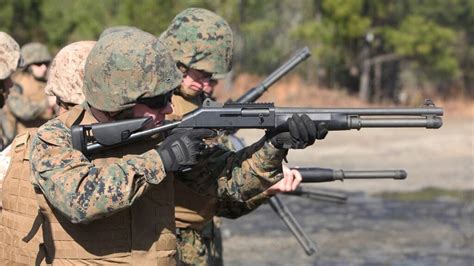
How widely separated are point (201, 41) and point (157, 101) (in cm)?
148

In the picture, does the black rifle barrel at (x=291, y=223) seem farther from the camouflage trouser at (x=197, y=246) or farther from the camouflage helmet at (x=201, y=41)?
the camouflage helmet at (x=201, y=41)

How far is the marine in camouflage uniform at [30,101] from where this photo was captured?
32.7ft

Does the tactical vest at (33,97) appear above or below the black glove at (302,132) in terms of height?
below

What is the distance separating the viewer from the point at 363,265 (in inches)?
456

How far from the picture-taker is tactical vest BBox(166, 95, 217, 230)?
5332 mm

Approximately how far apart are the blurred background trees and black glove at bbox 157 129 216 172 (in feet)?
89.9

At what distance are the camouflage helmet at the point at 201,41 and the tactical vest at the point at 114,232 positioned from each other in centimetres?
128

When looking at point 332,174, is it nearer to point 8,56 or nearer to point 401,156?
point 8,56

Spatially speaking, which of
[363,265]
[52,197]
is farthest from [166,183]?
[363,265]

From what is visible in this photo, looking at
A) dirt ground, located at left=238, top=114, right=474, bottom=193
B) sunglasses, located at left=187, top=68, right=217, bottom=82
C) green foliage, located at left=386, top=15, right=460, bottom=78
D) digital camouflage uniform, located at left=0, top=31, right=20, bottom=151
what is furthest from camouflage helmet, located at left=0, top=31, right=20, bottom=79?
green foliage, located at left=386, top=15, right=460, bottom=78

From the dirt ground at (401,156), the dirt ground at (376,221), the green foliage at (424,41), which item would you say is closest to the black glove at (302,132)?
the dirt ground at (376,221)

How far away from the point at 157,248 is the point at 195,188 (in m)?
0.65

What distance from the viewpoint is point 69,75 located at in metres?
5.33

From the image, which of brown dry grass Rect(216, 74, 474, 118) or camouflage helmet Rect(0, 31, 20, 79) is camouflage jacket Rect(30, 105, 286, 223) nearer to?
camouflage helmet Rect(0, 31, 20, 79)
